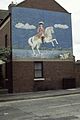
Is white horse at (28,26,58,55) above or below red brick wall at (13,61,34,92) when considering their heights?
above

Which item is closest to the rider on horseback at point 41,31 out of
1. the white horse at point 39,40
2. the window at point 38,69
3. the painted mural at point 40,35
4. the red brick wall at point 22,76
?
the painted mural at point 40,35

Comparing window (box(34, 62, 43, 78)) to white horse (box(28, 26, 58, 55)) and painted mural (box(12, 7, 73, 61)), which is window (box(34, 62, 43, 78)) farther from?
white horse (box(28, 26, 58, 55))

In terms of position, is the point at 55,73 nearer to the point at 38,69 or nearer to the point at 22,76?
the point at 38,69

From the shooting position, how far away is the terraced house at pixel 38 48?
29188 millimetres

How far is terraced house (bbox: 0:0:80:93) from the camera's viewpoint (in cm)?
2919

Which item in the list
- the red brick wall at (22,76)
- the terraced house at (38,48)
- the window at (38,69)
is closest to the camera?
the red brick wall at (22,76)

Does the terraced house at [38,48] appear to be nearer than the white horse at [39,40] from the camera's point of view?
Yes

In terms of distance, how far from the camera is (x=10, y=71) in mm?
29141

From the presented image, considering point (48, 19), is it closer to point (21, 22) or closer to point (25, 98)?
point (21, 22)

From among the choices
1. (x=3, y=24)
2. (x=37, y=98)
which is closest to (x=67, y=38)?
(x=3, y=24)

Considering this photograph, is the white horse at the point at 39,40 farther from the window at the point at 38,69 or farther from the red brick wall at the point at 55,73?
the red brick wall at the point at 55,73

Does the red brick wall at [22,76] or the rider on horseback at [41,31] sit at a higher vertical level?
the rider on horseback at [41,31]

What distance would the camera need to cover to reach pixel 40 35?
99.9 feet

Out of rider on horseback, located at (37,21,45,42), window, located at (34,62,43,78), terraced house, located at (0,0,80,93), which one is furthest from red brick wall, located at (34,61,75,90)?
rider on horseback, located at (37,21,45,42)
